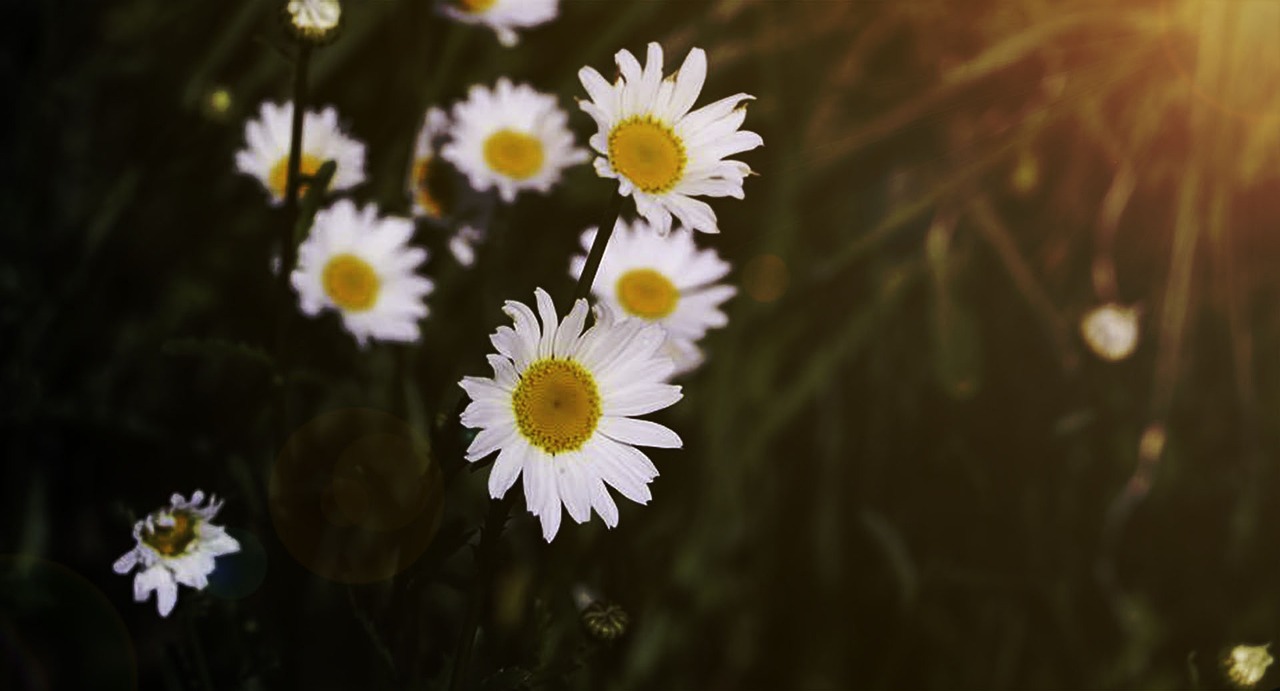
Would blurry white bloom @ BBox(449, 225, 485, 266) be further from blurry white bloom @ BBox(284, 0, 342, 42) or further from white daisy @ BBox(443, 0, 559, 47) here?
blurry white bloom @ BBox(284, 0, 342, 42)

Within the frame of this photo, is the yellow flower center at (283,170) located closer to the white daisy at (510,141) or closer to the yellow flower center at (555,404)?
the white daisy at (510,141)

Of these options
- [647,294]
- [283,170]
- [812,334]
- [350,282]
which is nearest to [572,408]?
[647,294]

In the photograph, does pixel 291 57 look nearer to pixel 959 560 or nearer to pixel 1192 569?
pixel 959 560

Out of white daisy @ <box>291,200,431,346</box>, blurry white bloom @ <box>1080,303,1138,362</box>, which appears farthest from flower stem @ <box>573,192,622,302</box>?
blurry white bloom @ <box>1080,303,1138,362</box>

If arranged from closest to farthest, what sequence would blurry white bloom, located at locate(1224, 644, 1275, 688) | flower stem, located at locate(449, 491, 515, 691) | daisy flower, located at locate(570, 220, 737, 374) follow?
Answer: flower stem, located at locate(449, 491, 515, 691)
blurry white bloom, located at locate(1224, 644, 1275, 688)
daisy flower, located at locate(570, 220, 737, 374)

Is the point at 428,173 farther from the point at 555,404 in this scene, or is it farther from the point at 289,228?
the point at 555,404

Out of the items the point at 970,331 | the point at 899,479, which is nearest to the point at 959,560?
the point at 899,479

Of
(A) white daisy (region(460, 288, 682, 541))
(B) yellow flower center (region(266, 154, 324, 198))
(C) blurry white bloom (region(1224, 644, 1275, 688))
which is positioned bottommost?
(C) blurry white bloom (region(1224, 644, 1275, 688))

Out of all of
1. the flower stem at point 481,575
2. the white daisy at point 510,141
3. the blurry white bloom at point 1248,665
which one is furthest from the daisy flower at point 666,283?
the blurry white bloom at point 1248,665
